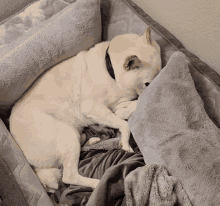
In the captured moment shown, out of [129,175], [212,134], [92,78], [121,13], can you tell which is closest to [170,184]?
[129,175]

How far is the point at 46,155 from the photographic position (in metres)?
1.03

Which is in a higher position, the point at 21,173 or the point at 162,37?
the point at 162,37

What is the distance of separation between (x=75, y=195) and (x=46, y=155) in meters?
0.27

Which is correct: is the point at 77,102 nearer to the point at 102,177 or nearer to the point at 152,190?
the point at 102,177

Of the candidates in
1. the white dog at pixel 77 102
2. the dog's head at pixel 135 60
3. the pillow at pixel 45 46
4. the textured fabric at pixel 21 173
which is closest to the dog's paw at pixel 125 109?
the white dog at pixel 77 102

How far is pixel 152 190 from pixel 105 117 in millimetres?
513

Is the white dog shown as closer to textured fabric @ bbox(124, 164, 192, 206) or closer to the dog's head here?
the dog's head

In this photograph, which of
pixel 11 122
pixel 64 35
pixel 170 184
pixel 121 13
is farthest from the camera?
pixel 121 13

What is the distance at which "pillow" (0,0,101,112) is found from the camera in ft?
3.61

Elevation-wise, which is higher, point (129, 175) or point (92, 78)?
point (92, 78)

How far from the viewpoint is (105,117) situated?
1.19 metres

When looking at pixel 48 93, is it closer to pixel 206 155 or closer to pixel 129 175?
pixel 129 175

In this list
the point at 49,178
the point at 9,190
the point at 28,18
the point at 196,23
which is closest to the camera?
the point at 9,190

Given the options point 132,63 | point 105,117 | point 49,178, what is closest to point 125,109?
point 105,117
